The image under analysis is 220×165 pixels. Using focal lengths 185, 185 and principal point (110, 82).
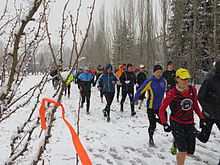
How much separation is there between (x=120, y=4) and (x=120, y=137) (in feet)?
81.6

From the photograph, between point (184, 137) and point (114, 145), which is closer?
point (184, 137)

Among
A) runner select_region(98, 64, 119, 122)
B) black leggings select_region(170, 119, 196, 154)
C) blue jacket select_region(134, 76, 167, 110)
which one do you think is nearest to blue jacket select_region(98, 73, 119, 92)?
runner select_region(98, 64, 119, 122)

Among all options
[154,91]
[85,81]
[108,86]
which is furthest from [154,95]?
[85,81]

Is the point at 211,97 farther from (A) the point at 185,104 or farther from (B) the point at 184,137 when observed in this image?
(B) the point at 184,137

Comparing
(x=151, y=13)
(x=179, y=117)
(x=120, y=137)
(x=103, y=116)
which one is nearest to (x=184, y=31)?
(x=151, y=13)

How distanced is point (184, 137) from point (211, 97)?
2.82 ft

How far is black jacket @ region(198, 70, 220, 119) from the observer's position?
3.05m

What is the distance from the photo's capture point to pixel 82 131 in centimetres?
547

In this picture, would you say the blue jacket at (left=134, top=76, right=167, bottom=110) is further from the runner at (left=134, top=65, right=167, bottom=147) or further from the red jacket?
the red jacket

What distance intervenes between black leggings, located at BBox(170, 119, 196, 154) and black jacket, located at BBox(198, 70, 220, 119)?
44 centimetres

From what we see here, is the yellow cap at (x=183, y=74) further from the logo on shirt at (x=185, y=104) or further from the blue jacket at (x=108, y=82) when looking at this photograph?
the blue jacket at (x=108, y=82)

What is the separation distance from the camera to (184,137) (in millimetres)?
2918

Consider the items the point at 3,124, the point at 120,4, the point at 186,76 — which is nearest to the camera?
the point at 186,76

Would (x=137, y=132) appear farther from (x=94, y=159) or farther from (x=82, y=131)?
(x=94, y=159)
